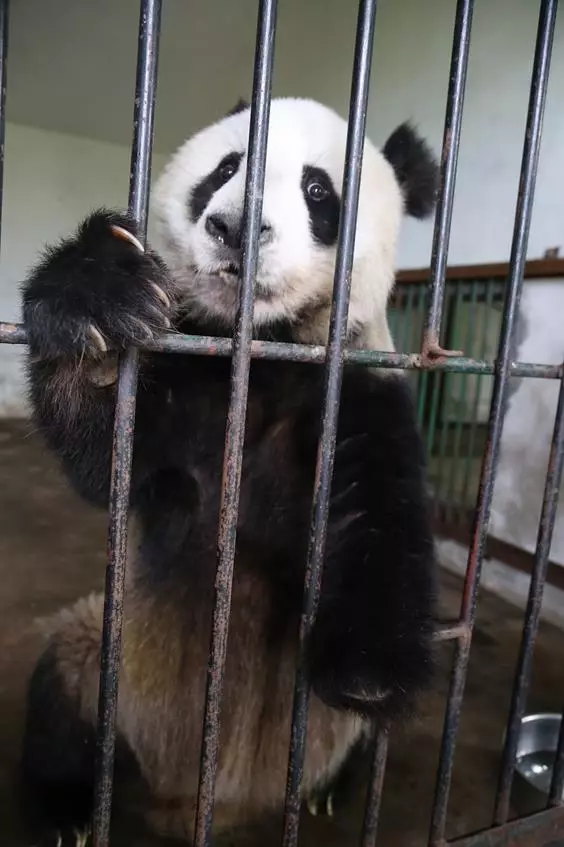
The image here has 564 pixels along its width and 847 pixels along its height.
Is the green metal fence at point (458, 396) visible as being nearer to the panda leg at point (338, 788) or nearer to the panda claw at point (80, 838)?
the panda leg at point (338, 788)

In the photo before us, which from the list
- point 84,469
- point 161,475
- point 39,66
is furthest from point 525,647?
point 39,66

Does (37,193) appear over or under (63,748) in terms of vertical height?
over

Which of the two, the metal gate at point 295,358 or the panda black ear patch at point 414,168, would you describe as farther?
the panda black ear patch at point 414,168

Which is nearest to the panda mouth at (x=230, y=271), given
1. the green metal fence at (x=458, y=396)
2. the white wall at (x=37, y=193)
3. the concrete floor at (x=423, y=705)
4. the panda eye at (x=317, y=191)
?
the panda eye at (x=317, y=191)

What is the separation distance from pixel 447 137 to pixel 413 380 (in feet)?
8.31

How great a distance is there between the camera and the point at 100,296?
78 centimetres

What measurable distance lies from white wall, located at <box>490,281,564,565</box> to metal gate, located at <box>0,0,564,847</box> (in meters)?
1.63

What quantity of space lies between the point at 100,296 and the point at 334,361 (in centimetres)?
33

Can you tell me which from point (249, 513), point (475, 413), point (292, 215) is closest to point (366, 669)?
point (249, 513)

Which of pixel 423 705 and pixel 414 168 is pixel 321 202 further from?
pixel 423 705

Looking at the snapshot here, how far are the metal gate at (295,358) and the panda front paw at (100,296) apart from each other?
0.09 feet

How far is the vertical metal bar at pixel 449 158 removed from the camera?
99cm

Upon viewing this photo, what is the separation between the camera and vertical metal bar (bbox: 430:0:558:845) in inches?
42.6

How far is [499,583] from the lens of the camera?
2912mm
